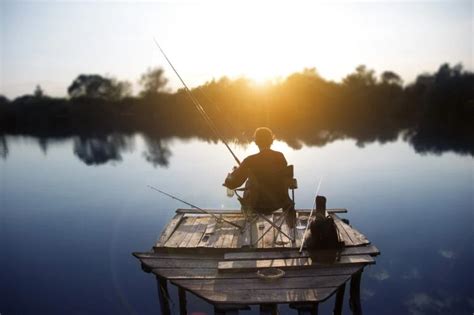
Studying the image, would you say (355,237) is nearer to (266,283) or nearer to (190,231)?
(266,283)

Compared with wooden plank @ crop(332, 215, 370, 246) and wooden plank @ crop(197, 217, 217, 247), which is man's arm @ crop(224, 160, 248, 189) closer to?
wooden plank @ crop(197, 217, 217, 247)

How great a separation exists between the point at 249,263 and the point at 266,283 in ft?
2.13

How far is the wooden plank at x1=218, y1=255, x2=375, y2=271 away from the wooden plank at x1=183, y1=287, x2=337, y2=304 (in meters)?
0.61

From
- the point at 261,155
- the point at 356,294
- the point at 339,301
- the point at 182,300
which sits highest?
the point at 261,155

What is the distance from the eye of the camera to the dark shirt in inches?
295

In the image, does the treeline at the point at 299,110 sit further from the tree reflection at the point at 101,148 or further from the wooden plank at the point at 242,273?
the wooden plank at the point at 242,273

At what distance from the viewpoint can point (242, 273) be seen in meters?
5.38

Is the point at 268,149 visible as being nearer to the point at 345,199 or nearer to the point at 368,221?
the point at 368,221

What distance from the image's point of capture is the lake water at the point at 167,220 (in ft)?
33.5

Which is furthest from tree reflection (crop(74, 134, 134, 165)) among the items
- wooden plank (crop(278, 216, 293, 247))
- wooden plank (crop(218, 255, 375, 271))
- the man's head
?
wooden plank (crop(218, 255, 375, 271))

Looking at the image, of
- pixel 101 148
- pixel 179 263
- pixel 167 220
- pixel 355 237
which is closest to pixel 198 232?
pixel 179 263

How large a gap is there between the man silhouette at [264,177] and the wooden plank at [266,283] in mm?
2644

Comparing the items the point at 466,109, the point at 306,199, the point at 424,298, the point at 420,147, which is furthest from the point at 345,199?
the point at 466,109

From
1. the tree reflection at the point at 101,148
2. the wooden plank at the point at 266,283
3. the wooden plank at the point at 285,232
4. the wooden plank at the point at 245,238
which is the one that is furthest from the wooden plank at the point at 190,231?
the tree reflection at the point at 101,148
